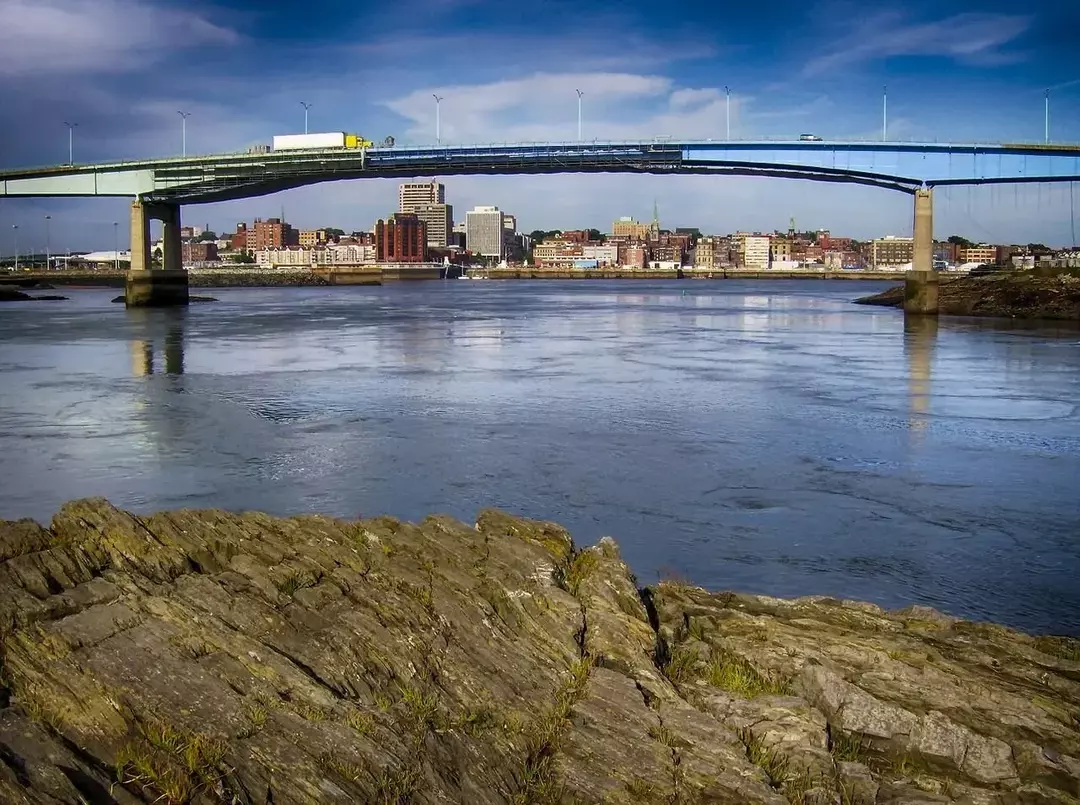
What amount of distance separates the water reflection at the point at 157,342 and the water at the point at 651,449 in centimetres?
31

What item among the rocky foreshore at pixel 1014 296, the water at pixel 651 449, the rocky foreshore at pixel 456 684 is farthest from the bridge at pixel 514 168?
the rocky foreshore at pixel 456 684

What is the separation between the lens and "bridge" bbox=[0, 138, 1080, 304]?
183ft

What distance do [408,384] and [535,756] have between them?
19.4 meters

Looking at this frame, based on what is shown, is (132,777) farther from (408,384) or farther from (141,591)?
(408,384)

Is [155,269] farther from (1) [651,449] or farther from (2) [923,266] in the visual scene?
(1) [651,449]

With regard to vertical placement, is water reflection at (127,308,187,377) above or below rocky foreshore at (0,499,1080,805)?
above

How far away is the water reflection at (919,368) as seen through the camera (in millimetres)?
18438

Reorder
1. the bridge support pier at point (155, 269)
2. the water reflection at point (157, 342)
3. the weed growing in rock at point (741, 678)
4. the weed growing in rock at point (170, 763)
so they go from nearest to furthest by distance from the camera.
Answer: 1. the weed growing in rock at point (170, 763)
2. the weed growing in rock at point (741, 678)
3. the water reflection at point (157, 342)
4. the bridge support pier at point (155, 269)

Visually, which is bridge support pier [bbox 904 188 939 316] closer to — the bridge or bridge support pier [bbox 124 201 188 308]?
the bridge

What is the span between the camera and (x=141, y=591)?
6246mm

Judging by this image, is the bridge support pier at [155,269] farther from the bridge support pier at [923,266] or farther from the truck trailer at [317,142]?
the bridge support pier at [923,266]

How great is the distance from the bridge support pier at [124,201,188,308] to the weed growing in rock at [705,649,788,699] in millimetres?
65888

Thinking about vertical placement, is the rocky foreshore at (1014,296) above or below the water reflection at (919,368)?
above

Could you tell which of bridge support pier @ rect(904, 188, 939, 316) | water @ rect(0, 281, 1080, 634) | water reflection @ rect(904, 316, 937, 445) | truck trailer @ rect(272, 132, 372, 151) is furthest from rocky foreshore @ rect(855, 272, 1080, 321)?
truck trailer @ rect(272, 132, 372, 151)
